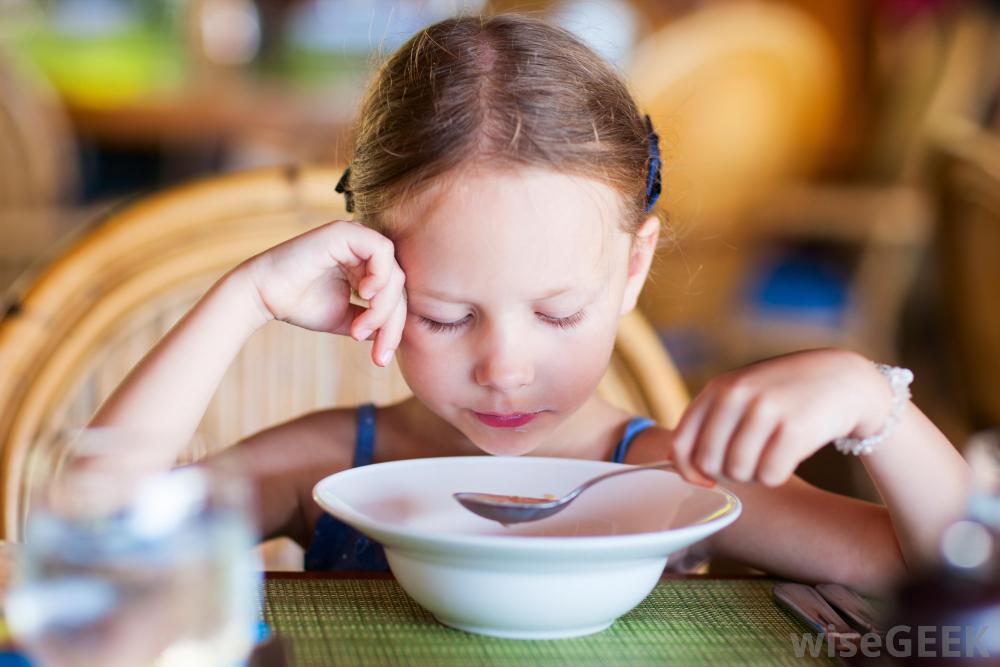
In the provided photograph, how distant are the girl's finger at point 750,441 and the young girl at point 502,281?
0.15 m

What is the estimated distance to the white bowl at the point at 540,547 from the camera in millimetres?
742

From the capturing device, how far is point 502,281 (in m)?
0.99

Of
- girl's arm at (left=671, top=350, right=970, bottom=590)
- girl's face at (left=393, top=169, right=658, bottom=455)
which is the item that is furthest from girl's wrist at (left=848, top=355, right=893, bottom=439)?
girl's face at (left=393, top=169, right=658, bottom=455)

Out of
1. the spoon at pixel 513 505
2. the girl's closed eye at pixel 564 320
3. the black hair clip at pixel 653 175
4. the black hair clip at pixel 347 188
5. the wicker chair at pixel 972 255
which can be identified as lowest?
the wicker chair at pixel 972 255

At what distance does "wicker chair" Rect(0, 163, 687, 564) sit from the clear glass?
738 mm

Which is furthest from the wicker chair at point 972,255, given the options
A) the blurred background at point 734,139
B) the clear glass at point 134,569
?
the clear glass at point 134,569

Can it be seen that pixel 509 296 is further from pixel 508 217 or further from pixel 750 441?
pixel 750 441

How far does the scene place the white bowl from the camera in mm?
742

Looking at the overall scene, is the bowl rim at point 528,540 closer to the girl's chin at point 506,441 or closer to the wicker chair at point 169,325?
the girl's chin at point 506,441

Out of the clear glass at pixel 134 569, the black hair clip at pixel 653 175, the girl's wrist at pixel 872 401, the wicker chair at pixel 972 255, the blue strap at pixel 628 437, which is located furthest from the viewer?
the wicker chair at pixel 972 255

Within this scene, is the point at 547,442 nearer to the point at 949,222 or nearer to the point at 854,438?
the point at 854,438

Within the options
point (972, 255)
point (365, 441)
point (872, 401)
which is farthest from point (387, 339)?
point (972, 255)

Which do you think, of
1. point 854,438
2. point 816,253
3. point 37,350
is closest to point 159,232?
point 37,350

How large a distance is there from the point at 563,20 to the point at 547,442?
447mm
